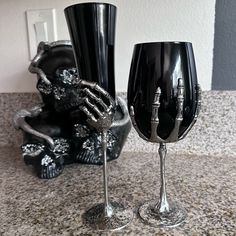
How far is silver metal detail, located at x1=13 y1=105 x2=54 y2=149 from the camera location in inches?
25.5

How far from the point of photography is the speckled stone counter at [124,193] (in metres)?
0.44

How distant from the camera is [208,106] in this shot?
725 mm

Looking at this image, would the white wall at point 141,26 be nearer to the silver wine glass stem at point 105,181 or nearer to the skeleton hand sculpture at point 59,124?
the skeleton hand sculpture at point 59,124

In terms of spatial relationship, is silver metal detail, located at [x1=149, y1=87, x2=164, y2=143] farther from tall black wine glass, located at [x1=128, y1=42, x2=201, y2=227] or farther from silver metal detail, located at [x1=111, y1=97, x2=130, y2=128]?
silver metal detail, located at [x1=111, y1=97, x2=130, y2=128]

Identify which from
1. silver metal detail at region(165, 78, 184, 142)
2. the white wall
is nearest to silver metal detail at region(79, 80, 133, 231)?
silver metal detail at region(165, 78, 184, 142)

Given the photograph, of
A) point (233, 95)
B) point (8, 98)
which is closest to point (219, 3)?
point (233, 95)

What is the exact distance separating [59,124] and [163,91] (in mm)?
343

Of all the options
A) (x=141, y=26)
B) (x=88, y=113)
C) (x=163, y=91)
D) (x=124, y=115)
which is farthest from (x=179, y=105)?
(x=141, y=26)

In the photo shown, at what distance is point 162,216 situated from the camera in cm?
47

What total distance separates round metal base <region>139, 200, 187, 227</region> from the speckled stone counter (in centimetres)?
1

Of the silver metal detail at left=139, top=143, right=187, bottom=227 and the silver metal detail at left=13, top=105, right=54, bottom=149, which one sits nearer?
the silver metal detail at left=139, top=143, right=187, bottom=227

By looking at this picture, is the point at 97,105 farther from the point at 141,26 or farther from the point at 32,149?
the point at 141,26

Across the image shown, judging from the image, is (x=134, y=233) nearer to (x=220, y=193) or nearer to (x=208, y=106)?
(x=220, y=193)

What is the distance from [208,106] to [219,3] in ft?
0.80
